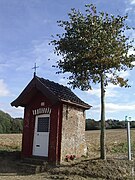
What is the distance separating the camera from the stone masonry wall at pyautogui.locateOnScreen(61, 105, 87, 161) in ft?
49.9

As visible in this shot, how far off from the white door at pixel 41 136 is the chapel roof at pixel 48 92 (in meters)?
1.42

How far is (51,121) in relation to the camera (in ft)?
50.3

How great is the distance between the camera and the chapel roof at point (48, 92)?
14.9 meters

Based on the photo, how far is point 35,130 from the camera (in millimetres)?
16422

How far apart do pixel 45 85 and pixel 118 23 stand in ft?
16.6

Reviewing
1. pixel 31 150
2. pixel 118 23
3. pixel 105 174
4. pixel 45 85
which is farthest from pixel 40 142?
pixel 118 23

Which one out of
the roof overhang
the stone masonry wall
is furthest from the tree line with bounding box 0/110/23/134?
the stone masonry wall

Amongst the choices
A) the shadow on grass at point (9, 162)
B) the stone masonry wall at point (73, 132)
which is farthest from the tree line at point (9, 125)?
the stone masonry wall at point (73, 132)

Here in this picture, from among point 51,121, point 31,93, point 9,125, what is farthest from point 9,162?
point 9,125

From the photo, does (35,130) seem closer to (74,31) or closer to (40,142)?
(40,142)

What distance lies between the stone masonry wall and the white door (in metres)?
1.08

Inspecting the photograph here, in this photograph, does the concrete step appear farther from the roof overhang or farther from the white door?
the roof overhang

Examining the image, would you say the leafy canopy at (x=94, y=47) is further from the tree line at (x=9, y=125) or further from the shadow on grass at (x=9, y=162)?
the tree line at (x=9, y=125)

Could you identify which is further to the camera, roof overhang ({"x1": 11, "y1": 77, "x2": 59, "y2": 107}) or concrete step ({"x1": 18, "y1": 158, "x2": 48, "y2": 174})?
roof overhang ({"x1": 11, "y1": 77, "x2": 59, "y2": 107})
